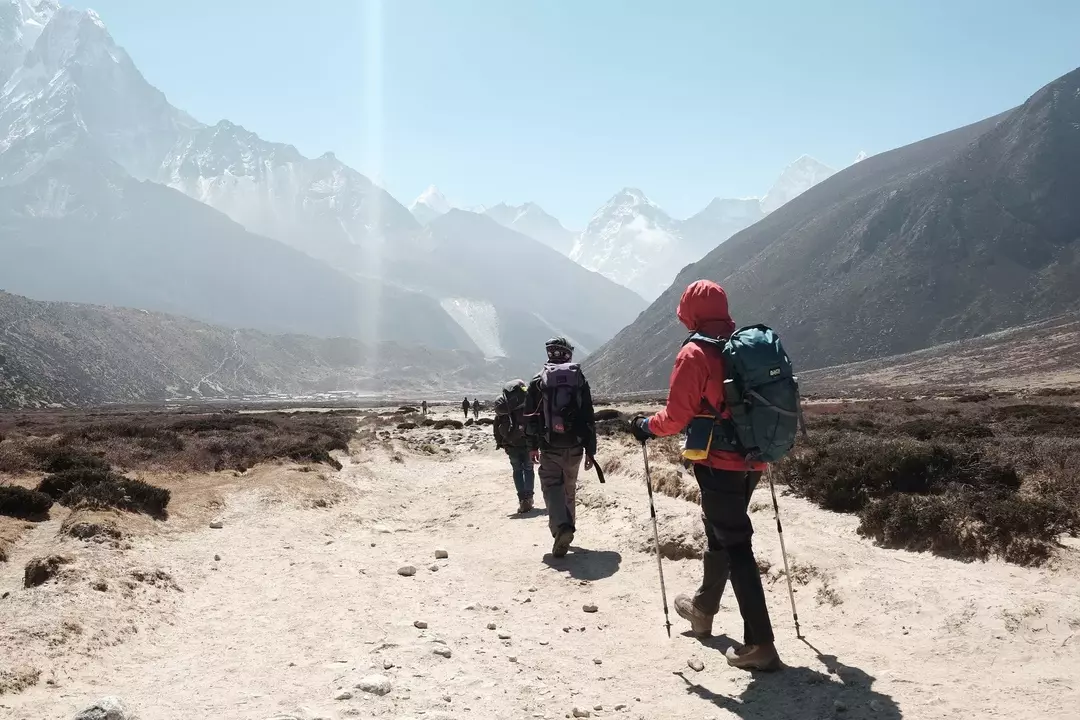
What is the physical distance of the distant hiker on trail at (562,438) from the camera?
8648 mm

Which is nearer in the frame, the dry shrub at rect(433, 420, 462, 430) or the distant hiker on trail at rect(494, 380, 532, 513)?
the distant hiker on trail at rect(494, 380, 532, 513)

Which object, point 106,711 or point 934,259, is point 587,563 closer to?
point 106,711

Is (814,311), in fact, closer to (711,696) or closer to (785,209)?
(785,209)

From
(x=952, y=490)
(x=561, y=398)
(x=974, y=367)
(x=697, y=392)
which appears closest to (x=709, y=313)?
(x=697, y=392)

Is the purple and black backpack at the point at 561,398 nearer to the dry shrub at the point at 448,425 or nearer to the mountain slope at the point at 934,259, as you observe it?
the dry shrub at the point at 448,425

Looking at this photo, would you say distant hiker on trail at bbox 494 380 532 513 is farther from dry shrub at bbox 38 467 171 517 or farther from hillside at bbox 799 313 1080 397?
hillside at bbox 799 313 1080 397

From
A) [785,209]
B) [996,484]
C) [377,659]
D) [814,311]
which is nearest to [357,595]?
[377,659]

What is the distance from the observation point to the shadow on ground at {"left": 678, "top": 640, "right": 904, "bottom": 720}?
4262mm

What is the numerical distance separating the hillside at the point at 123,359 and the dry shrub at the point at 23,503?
93265 mm

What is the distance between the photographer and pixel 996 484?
879 cm

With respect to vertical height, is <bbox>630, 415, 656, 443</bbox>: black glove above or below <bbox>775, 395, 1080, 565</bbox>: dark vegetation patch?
above

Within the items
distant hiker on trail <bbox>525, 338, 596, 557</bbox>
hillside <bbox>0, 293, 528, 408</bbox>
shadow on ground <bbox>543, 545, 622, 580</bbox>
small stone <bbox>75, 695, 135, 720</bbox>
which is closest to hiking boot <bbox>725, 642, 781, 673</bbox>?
shadow on ground <bbox>543, 545, 622, 580</bbox>

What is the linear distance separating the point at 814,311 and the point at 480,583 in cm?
13274

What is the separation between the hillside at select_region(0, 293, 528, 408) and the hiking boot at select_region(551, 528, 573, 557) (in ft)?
325
